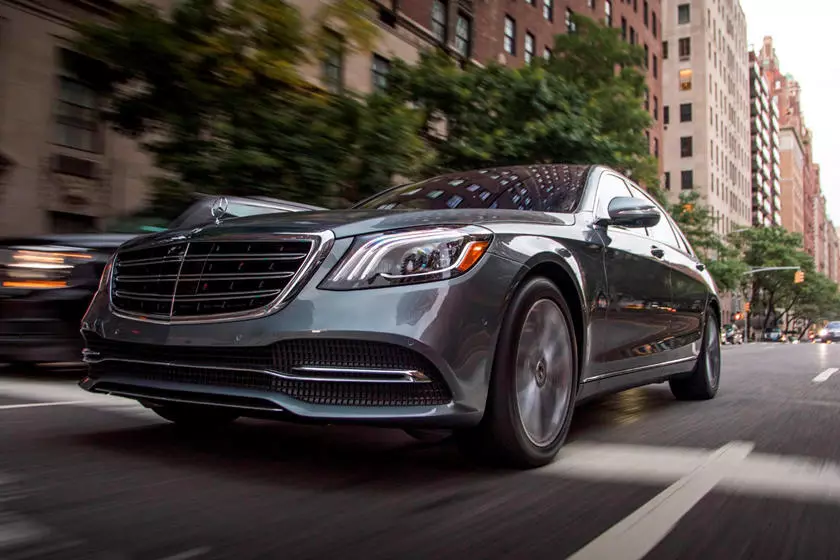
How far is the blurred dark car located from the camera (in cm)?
661

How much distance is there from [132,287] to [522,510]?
1.98 metres

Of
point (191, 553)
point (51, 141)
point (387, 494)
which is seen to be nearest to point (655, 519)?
point (387, 494)

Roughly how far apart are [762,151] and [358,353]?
121625mm

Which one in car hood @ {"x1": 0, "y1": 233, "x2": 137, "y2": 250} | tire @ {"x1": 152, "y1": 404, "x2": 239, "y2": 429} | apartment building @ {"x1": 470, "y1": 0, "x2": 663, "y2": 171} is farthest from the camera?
apartment building @ {"x1": 470, "y1": 0, "x2": 663, "y2": 171}

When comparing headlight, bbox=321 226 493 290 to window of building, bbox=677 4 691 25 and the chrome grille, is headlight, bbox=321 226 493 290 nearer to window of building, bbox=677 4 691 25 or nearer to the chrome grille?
the chrome grille

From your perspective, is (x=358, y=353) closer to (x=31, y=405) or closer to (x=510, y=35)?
(x=31, y=405)

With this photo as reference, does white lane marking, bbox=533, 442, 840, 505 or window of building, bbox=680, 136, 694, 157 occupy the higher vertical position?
window of building, bbox=680, 136, 694, 157

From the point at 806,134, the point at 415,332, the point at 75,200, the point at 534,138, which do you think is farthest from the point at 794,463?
the point at 806,134

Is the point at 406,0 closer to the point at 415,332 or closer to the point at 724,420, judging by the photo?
the point at 724,420

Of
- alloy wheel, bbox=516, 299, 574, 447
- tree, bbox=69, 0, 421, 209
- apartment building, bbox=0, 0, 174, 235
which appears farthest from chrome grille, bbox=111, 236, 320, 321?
apartment building, bbox=0, 0, 174, 235

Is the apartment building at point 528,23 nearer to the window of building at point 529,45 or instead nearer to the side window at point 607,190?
the window of building at point 529,45

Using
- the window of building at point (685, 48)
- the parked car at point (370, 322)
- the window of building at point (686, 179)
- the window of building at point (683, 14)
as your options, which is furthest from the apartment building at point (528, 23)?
the window of building at point (683, 14)

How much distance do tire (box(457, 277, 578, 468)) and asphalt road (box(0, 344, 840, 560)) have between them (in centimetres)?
12

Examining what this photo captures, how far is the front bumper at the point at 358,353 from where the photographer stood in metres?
3.00
